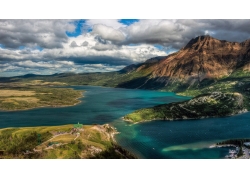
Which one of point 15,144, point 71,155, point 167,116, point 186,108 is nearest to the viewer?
point 71,155

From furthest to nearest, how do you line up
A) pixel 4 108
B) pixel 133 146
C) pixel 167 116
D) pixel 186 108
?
1. pixel 4 108
2. pixel 186 108
3. pixel 167 116
4. pixel 133 146

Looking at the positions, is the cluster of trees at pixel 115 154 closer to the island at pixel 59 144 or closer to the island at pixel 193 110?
the island at pixel 59 144

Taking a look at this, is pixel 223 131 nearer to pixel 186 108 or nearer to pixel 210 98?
pixel 186 108

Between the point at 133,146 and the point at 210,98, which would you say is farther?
the point at 210,98

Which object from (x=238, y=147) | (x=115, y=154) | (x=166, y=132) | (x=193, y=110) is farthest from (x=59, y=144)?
(x=193, y=110)

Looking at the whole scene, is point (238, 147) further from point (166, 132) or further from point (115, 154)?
point (115, 154)

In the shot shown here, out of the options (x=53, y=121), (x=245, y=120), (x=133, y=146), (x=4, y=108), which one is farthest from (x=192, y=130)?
(x=4, y=108)
